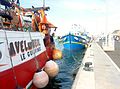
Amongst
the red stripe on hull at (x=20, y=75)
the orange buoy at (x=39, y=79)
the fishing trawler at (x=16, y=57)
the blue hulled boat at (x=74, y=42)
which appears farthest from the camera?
the blue hulled boat at (x=74, y=42)

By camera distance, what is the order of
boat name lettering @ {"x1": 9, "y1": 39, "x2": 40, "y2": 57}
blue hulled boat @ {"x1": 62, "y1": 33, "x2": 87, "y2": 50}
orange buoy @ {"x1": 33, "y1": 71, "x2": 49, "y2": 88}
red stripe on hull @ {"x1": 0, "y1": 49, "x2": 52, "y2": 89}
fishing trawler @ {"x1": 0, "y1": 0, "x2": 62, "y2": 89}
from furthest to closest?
blue hulled boat @ {"x1": 62, "y1": 33, "x2": 87, "y2": 50}
orange buoy @ {"x1": 33, "y1": 71, "x2": 49, "y2": 88}
boat name lettering @ {"x1": 9, "y1": 39, "x2": 40, "y2": 57}
fishing trawler @ {"x1": 0, "y1": 0, "x2": 62, "y2": 89}
red stripe on hull @ {"x1": 0, "y1": 49, "x2": 52, "y2": 89}

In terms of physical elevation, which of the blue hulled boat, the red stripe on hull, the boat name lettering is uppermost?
the boat name lettering

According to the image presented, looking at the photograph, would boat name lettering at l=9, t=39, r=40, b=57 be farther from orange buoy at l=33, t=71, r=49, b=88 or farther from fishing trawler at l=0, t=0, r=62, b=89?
orange buoy at l=33, t=71, r=49, b=88

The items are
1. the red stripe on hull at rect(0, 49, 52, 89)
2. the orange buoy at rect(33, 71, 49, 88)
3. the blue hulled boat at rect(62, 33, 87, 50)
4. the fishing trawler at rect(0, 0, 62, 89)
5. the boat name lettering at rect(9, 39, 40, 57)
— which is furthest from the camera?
the blue hulled boat at rect(62, 33, 87, 50)

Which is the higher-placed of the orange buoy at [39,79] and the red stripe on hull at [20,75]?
the red stripe on hull at [20,75]

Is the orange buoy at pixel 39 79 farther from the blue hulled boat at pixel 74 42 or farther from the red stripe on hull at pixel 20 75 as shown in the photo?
the blue hulled boat at pixel 74 42

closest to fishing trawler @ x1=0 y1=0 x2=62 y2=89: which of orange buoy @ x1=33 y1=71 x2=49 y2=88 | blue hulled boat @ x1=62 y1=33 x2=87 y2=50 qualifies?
orange buoy @ x1=33 y1=71 x2=49 y2=88

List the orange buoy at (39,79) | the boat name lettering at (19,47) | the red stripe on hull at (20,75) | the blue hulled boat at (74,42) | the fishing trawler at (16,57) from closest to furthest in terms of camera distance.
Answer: the red stripe on hull at (20,75) → the fishing trawler at (16,57) → the boat name lettering at (19,47) → the orange buoy at (39,79) → the blue hulled boat at (74,42)

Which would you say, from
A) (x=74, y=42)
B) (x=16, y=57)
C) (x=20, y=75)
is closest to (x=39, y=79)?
(x=20, y=75)

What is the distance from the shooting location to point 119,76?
13.4 m

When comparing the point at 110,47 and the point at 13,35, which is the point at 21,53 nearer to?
the point at 13,35

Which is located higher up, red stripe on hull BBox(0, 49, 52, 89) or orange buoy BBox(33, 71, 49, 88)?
red stripe on hull BBox(0, 49, 52, 89)

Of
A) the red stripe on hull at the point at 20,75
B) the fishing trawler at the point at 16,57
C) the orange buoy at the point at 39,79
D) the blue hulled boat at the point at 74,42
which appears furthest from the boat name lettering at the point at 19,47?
the blue hulled boat at the point at 74,42

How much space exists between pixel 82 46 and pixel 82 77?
40769 millimetres
